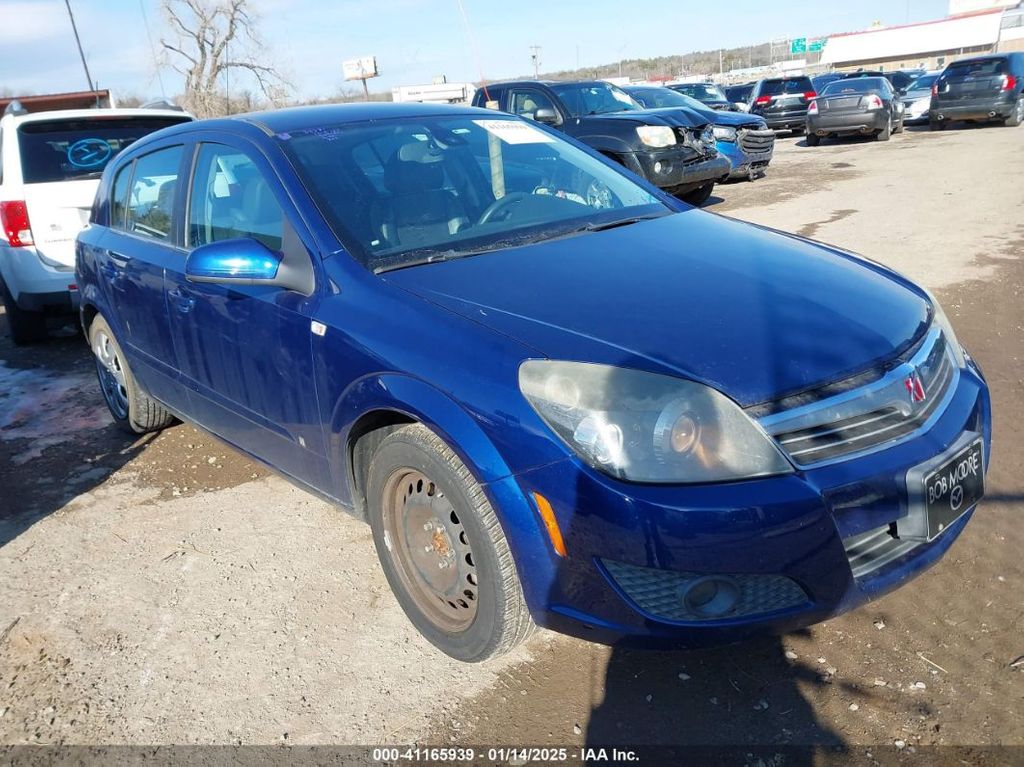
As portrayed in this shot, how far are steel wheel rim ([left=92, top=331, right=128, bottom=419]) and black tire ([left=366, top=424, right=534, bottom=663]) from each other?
263cm

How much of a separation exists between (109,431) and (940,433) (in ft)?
14.9

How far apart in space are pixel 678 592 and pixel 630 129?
8553mm

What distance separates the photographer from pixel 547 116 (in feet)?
33.9

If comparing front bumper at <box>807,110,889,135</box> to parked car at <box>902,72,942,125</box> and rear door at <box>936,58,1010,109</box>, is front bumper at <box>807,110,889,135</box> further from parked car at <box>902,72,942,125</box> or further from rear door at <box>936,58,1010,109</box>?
parked car at <box>902,72,942,125</box>

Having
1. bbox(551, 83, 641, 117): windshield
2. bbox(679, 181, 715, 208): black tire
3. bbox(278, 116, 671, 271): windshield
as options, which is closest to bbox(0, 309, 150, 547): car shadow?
bbox(278, 116, 671, 271): windshield

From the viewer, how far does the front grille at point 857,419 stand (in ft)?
6.79

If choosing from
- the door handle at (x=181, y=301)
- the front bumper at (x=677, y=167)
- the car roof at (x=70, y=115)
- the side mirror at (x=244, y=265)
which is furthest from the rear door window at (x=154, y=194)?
the front bumper at (x=677, y=167)

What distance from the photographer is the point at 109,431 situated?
498cm

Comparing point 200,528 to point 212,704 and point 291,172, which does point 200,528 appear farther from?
point 291,172

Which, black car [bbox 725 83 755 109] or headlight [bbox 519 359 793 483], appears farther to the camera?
black car [bbox 725 83 755 109]

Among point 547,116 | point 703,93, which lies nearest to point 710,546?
point 547,116

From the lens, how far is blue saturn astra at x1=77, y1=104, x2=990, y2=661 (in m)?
2.05

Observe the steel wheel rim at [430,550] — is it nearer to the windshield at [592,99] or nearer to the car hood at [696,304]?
the car hood at [696,304]

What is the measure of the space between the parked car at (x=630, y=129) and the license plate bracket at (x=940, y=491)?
24.3 ft
